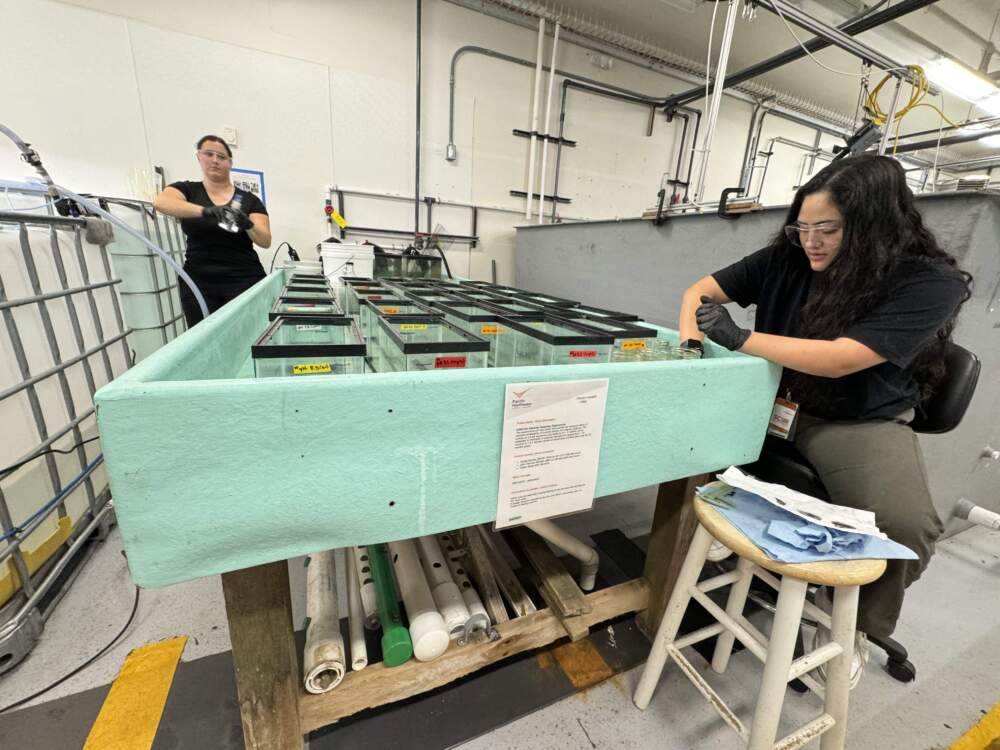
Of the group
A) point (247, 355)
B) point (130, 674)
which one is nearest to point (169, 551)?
point (247, 355)

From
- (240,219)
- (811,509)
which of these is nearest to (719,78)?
(811,509)

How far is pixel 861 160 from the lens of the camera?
897 mm

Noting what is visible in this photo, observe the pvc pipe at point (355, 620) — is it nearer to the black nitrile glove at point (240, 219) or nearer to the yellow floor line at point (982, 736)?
the yellow floor line at point (982, 736)

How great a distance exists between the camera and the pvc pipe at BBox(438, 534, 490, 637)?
0.90 metres

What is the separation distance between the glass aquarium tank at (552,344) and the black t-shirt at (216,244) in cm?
173

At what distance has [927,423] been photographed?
103cm

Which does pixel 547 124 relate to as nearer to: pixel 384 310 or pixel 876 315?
pixel 384 310

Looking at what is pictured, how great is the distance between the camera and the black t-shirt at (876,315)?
2.73ft

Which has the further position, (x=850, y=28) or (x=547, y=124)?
(x=547, y=124)

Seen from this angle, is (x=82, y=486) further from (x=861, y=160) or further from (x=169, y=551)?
(x=861, y=160)

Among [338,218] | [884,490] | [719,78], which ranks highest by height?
[719,78]

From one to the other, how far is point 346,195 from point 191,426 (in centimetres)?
294

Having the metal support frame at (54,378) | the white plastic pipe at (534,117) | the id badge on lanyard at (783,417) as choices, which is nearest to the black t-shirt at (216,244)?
the metal support frame at (54,378)

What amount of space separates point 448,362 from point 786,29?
4137 millimetres
